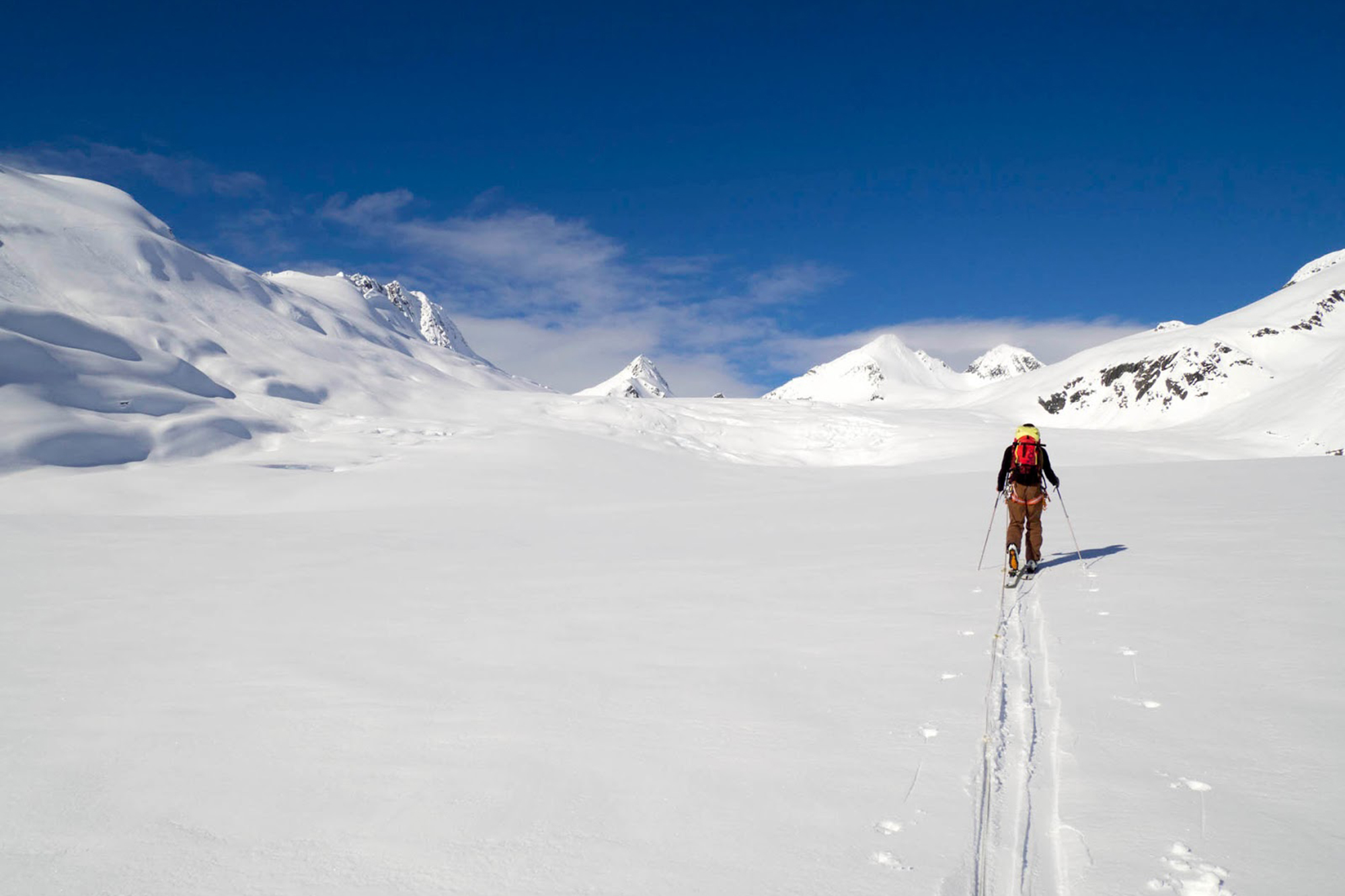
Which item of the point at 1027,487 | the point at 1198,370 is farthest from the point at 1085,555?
the point at 1198,370

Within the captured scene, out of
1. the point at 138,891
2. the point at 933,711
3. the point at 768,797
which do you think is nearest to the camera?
the point at 138,891

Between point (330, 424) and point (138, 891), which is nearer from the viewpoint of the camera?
point (138, 891)

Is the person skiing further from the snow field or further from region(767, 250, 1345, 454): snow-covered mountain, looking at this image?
region(767, 250, 1345, 454): snow-covered mountain

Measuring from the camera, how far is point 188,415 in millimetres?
35344

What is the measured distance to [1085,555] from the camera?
1077 centimetres

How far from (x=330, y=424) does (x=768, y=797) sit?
141 feet

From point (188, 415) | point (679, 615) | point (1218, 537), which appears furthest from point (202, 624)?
point (188, 415)

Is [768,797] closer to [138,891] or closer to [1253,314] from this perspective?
[138,891]

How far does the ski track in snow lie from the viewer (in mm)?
3211

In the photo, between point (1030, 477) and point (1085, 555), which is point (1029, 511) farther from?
point (1085, 555)

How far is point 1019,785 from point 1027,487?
24.0 ft

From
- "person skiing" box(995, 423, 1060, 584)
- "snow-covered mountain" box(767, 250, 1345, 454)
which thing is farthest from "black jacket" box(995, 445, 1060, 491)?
"snow-covered mountain" box(767, 250, 1345, 454)

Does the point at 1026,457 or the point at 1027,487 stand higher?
the point at 1026,457

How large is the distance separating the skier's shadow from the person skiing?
52 cm
